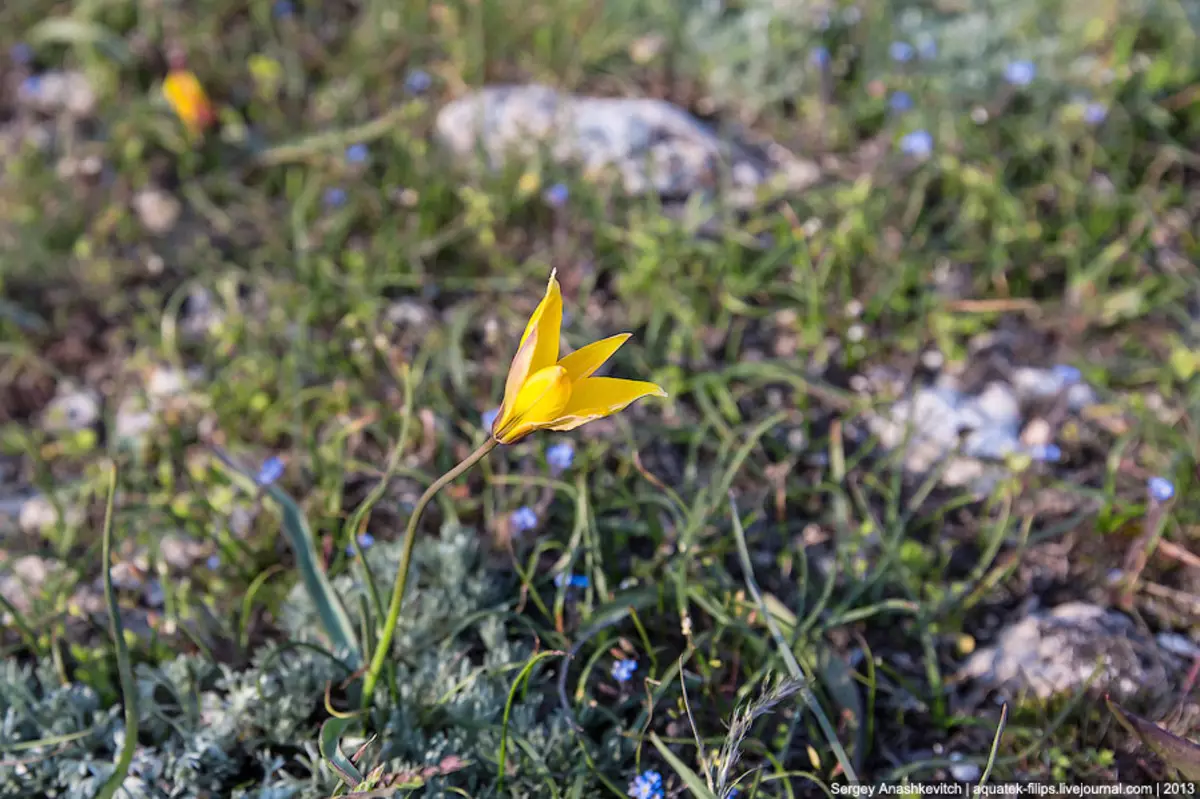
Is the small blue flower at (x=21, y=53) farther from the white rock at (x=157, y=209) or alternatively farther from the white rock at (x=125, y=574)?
the white rock at (x=125, y=574)

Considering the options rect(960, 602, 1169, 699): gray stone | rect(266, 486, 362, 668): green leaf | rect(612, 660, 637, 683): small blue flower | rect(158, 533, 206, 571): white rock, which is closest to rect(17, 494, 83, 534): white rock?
rect(158, 533, 206, 571): white rock

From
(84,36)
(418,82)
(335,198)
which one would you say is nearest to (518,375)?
(335,198)

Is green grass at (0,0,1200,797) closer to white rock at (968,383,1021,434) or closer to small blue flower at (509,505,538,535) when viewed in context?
small blue flower at (509,505,538,535)

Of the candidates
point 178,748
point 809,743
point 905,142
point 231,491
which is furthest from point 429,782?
point 905,142

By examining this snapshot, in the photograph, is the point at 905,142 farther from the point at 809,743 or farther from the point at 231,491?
the point at 231,491

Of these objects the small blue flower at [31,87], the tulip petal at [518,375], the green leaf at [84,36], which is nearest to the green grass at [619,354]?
the green leaf at [84,36]

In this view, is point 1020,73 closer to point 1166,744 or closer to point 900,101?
point 900,101

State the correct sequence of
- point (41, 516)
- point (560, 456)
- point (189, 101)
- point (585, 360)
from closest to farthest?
point (585, 360) < point (560, 456) < point (41, 516) < point (189, 101)
